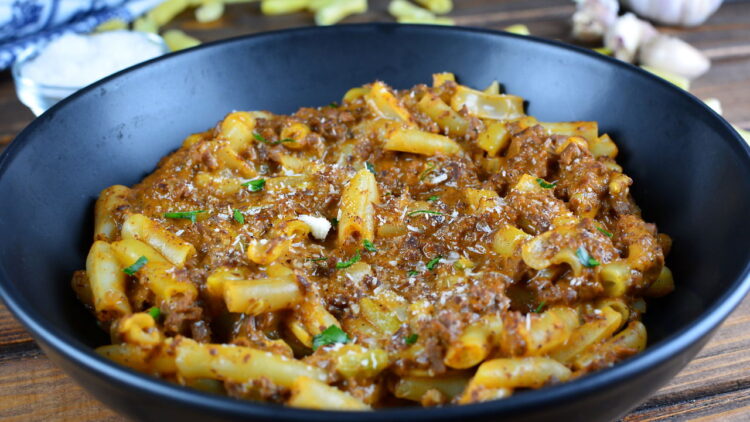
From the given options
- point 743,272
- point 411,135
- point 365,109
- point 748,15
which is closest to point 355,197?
point 411,135

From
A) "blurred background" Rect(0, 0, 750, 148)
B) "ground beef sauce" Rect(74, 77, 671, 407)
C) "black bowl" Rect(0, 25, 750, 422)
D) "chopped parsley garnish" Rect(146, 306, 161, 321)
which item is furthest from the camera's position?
"blurred background" Rect(0, 0, 750, 148)

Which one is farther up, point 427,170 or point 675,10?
point 427,170

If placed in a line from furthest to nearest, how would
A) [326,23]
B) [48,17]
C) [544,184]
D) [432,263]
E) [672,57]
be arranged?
[326,23] → [48,17] → [672,57] → [544,184] → [432,263]

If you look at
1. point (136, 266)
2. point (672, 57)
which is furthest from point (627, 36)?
point (136, 266)

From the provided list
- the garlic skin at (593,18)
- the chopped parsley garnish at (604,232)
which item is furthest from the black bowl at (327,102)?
the garlic skin at (593,18)

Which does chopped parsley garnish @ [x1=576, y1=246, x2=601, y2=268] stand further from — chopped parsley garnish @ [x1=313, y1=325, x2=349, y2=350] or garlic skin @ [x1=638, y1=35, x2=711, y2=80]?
garlic skin @ [x1=638, y1=35, x2=711, y2=80]

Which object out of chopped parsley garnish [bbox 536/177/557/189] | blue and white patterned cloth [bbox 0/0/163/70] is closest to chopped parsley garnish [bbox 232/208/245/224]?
chopped parsley garnish [bbox 536/177/557/189]

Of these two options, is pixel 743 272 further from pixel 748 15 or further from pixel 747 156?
→ pixel 748 15

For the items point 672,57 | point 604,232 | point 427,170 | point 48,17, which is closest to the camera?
point 604,232

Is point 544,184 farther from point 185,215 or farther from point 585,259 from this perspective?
point 185,215
